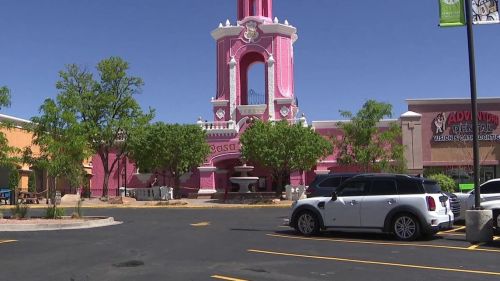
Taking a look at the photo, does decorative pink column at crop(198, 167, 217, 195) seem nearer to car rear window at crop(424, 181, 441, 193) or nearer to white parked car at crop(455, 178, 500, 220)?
white parked car at crop(455, 178, 500, 220)

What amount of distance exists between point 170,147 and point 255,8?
1639 cm

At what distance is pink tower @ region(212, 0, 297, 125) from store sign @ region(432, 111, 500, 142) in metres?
11.5

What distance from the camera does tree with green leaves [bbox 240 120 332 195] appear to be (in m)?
36.3

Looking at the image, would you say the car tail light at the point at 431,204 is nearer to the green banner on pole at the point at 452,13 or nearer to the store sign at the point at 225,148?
the green banner on pole at the point at 452,13

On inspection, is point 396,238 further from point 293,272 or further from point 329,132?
point 329,132

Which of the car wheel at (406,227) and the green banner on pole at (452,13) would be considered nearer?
the car wheel at (406,227)

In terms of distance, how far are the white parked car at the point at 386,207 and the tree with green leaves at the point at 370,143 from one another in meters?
22.4

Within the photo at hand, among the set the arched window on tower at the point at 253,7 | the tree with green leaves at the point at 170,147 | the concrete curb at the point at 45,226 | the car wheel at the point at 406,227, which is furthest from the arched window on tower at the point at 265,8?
the car wheel at the point at 406,227

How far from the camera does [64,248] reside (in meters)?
13.8

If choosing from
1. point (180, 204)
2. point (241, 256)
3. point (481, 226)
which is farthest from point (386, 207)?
point (180, 204)

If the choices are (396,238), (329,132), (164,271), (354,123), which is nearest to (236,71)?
(329,132)

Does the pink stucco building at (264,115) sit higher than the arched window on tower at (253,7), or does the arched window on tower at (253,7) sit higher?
the arched window on tower at (253,7)

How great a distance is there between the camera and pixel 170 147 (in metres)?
40.0

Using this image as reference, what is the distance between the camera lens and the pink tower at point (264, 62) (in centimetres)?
4719
